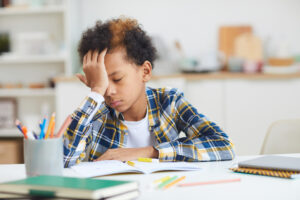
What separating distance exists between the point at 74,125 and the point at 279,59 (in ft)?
7.70

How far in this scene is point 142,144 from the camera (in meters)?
1.65

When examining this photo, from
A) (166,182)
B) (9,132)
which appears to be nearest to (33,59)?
(9,132)

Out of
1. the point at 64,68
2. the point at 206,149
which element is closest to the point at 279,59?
the point at 64,68

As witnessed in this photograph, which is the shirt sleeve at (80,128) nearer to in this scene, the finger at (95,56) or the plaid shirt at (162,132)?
the plaid shirt at (162,132)

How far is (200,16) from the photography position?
376 cm

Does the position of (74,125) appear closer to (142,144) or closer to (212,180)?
(142,144)

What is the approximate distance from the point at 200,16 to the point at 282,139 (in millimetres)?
2160

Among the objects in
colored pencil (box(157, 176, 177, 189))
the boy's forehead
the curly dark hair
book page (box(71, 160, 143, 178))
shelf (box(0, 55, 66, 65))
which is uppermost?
the curly dark hair

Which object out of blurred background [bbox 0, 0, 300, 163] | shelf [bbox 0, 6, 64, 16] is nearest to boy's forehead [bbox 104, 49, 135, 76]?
blurred background [bbox 0, 0, 300, 163]

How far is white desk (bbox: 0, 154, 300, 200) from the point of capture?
90cm

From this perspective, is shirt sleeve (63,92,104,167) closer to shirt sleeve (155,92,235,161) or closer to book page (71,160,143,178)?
book page (71,160,143,178)

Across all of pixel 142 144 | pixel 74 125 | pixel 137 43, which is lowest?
pixel 142 144

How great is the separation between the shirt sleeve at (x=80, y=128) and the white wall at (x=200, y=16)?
2471mm

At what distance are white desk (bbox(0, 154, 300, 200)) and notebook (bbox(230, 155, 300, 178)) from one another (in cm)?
2
